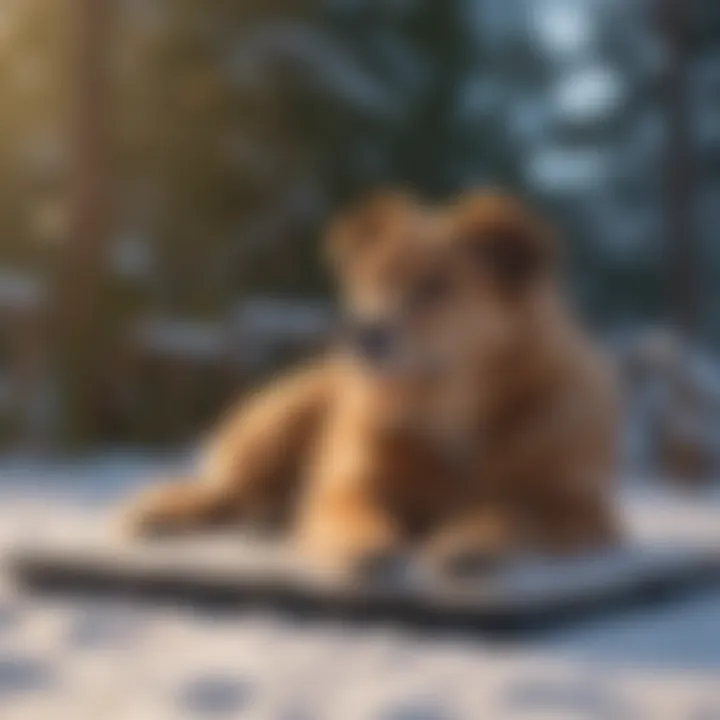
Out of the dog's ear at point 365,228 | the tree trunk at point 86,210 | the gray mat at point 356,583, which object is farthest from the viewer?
the tree trunk at point 86,210

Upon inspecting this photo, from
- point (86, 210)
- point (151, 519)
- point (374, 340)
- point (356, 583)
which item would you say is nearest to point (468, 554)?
point (356, 583)

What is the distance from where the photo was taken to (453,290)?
1337 millimetres

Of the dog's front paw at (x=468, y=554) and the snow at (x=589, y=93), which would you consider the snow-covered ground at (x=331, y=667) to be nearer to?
the dog's front paw at (x=468, y=554)

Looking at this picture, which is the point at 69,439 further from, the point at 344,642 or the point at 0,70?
the point at 344,642

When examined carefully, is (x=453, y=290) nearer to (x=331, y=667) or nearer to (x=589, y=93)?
(x=331, y=667)

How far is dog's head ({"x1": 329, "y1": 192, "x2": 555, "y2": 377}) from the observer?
1315 mm

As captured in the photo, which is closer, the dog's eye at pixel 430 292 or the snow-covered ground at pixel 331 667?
the snow-covered ground at pixel 331 667

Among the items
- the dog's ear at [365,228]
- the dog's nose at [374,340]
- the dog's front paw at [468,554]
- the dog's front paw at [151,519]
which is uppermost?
the dog's ear at [365,228]

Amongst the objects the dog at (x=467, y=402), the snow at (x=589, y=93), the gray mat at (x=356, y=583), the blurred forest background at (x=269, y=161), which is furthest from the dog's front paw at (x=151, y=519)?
the snow at (x=589, y=93)

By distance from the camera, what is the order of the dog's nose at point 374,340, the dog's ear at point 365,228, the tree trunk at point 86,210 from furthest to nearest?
the tree trunk at point 86,210 → the dog's ear at point 365,228 → the dog's nose at point 374,340

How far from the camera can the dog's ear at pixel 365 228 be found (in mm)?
1441

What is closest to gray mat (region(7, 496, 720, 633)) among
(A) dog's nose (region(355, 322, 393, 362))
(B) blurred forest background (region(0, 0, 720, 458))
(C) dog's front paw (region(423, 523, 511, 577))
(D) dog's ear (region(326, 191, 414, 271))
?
(C) dog's front paw (region(423, 523, 511, 577))

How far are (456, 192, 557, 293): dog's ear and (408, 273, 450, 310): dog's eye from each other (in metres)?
0.03

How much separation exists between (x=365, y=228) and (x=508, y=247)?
0.18m
